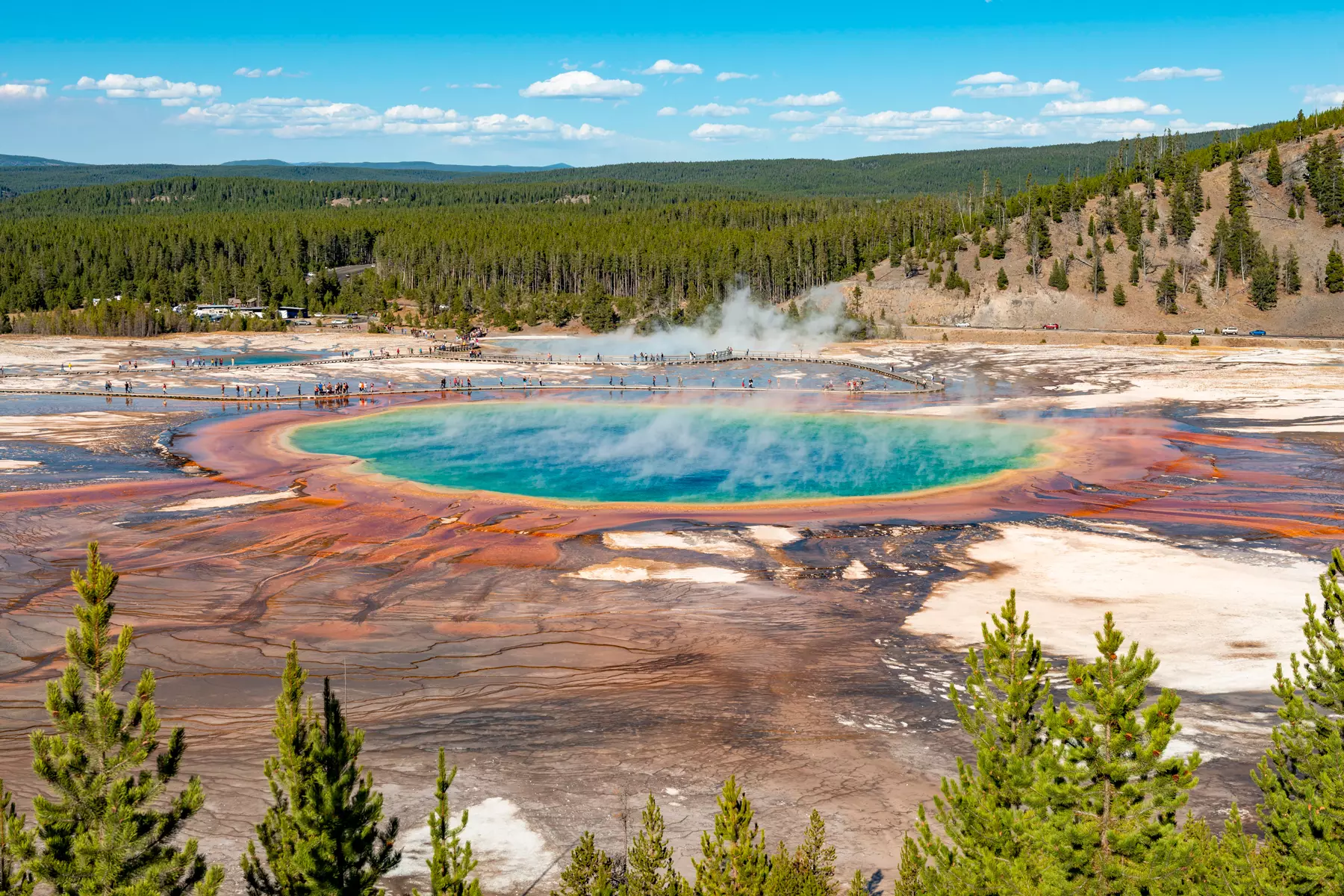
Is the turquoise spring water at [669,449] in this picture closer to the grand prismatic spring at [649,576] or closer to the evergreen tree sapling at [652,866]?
the grand prismatic spring at [649,576]

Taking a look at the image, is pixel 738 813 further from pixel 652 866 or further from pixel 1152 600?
pixel 1152 600

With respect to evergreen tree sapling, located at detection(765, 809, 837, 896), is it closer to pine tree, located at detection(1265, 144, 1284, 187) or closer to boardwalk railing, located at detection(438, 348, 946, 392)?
boardwalk railing, located at detection(438, 348, 946, 392)

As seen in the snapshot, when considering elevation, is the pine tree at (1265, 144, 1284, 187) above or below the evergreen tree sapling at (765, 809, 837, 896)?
above

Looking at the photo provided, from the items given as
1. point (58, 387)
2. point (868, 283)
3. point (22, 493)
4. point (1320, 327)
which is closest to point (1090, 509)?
point (22, 493)

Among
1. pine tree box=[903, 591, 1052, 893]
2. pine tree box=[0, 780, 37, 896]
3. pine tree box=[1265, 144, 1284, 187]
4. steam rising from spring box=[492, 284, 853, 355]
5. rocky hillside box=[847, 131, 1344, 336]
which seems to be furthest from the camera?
pine tree box=[1265, 144, 1284, 187]

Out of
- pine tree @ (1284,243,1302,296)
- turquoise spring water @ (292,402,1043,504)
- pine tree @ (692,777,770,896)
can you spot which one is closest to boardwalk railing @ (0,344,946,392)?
turquoise spring water @ (292,402,1043,504)

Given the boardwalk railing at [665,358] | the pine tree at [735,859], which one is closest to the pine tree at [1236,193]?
the boardwalk railing at [665,358]
